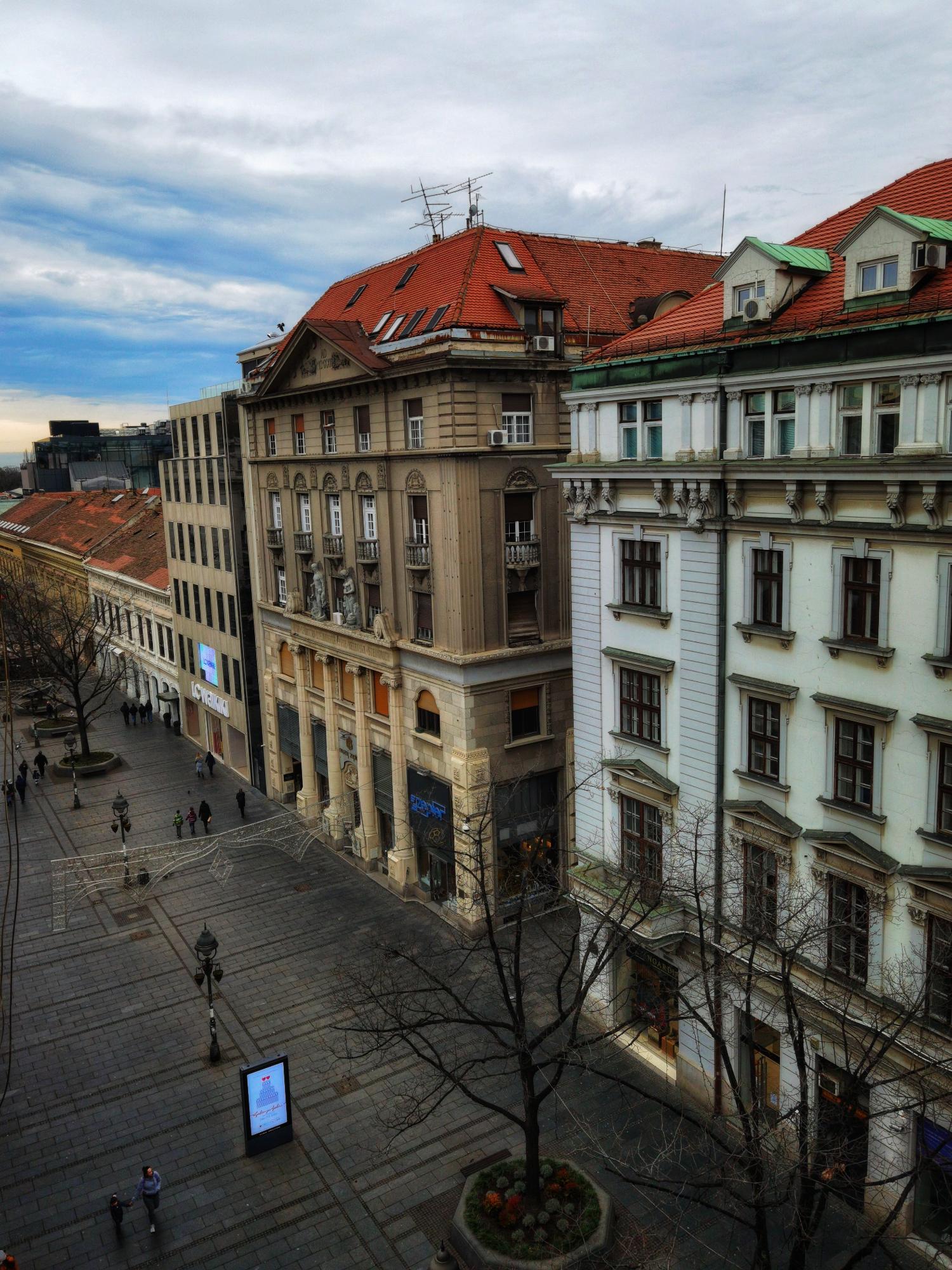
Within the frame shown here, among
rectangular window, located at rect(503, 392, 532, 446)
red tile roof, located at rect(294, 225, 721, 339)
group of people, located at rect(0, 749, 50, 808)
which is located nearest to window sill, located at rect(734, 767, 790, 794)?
rectangular window, located at rect(503, 392, 532, 446)

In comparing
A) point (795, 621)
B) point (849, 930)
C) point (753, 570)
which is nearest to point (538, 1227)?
point (849, 930)

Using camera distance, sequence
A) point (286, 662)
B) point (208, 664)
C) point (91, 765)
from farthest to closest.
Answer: point (208, 664)
point (91, 765)
point (286, 662)

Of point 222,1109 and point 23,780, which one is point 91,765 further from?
point 222,1109

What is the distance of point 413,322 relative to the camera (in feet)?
125

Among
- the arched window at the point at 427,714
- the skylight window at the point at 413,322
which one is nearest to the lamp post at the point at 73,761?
the arched window at the point at 427,714

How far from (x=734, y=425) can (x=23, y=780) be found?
158 feet

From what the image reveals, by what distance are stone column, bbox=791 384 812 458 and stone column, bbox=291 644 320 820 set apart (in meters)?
31.1

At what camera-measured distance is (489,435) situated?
34.7m

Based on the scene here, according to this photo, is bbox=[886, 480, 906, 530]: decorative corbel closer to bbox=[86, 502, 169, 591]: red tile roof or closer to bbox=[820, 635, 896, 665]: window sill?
bbox=[820, 635, 896, 665]: window sill

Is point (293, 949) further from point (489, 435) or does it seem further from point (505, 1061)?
point (489, 435)

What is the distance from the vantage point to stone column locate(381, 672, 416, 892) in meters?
39.6

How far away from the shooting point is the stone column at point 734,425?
73.0 ft

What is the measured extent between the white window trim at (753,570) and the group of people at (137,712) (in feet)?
196

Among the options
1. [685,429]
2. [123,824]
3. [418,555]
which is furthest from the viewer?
[123,824]
